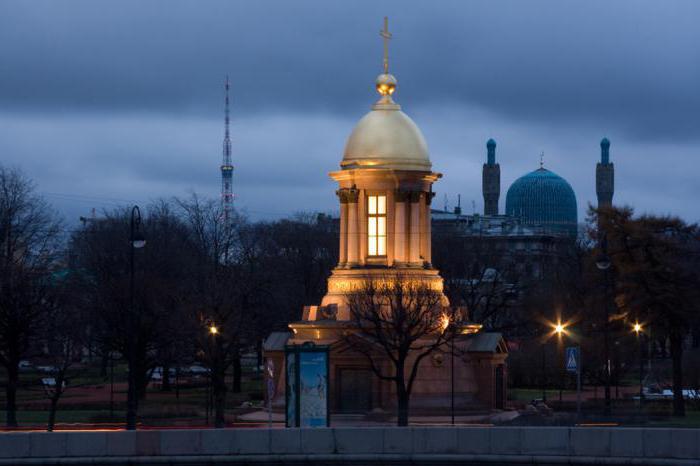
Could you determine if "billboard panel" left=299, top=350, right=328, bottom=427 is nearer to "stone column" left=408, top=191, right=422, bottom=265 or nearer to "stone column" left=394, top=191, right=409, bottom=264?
"stone column" left=394, top=191, right=409, bottom=264

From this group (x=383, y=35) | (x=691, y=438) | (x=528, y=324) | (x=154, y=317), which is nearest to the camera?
(x=691, y=438)

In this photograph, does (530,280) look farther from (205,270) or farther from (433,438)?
(433,438)

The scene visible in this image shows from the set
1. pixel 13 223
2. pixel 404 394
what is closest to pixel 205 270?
pixel 13 223

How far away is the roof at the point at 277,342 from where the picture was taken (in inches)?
2773

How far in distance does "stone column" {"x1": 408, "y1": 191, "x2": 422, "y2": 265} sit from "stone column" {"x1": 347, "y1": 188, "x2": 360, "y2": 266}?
7.14 feet

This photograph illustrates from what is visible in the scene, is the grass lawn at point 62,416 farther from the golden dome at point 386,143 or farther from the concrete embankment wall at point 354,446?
the concrete embankment wall at point 354,446

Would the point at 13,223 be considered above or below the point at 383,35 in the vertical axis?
below

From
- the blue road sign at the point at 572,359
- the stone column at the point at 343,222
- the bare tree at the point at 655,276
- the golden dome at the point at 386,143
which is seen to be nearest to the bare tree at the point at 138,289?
the stone column at the point at 343,222

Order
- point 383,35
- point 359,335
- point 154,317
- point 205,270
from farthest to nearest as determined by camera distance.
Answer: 1. point 205,270
2. point 154,317
3. point 383,35
4. point 359,335

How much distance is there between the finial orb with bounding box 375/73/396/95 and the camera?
239 feet

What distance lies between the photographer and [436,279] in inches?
2783

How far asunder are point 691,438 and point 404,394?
20.2 meters

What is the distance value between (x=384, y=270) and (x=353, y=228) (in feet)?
7.22

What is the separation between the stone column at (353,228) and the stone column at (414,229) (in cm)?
218
